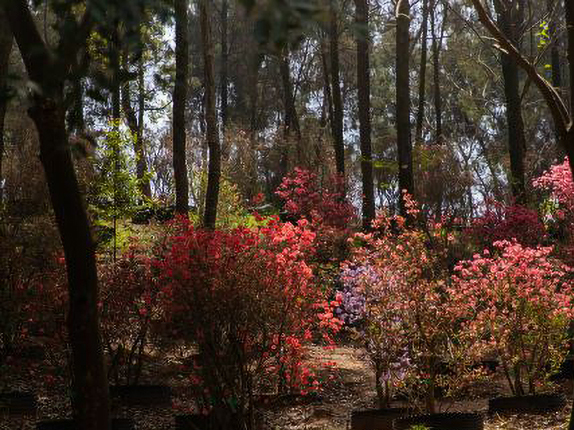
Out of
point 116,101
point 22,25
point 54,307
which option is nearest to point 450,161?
point 116,101

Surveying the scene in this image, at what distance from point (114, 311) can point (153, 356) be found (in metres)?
2.65

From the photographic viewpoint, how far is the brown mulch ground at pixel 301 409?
6.76 metres

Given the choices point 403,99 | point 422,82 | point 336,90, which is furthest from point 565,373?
point 422,82

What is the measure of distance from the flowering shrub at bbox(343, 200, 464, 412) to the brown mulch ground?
1.61ft

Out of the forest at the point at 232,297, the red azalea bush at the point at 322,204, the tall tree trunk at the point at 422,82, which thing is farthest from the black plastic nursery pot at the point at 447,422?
the tall tree trunk at the point at 422,82

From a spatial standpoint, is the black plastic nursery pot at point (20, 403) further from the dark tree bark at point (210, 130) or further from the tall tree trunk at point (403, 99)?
the tall tree trunk at point (403, 99)

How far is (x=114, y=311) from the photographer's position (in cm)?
720

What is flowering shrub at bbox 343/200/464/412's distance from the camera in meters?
6.59

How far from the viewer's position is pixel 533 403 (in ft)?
22.7

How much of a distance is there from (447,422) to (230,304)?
195cm

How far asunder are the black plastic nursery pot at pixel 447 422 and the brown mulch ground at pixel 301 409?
822 mm

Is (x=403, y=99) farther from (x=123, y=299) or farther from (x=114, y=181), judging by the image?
(x=123, y=299)

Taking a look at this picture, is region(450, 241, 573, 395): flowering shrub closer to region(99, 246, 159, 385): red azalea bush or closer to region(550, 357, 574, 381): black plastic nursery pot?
region(550, 357, 574, 381): black plastic nursery pot

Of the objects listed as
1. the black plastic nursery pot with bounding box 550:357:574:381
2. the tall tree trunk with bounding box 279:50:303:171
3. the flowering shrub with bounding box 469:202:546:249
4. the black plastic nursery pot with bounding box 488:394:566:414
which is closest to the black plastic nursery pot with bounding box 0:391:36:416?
the black plastic nursery pot with bounding box 488:394:566:414
